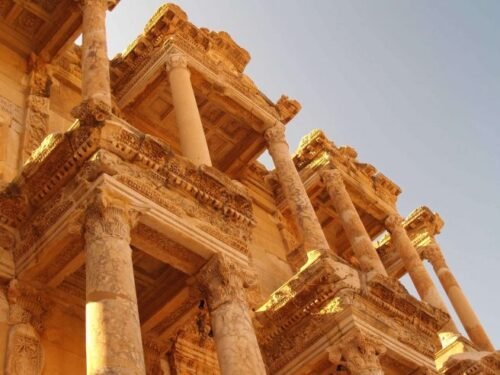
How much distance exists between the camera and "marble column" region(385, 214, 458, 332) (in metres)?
17.7

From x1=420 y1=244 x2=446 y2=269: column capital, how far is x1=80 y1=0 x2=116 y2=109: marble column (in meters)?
12.3

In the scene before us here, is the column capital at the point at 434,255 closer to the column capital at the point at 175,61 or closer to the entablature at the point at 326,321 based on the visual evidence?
the entablature at the point at 326,321

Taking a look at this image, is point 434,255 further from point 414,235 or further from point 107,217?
point 107,217

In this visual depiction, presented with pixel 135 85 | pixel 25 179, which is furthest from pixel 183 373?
pixel 135 85

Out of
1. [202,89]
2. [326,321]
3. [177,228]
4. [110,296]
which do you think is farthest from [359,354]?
[202,89]

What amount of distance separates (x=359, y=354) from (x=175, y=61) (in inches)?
277

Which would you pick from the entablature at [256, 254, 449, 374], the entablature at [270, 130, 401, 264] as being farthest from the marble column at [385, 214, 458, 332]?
the entablature at [256, 254, 449, 374]

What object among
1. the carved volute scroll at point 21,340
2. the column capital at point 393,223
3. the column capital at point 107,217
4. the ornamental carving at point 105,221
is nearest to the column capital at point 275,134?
the column capital at point 393,223

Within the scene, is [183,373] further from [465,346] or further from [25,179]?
[465,346]

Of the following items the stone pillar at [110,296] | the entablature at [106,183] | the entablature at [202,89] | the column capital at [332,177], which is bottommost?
the stone pillar at [110,296]

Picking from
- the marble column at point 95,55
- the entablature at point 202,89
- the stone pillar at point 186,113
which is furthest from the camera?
the entablature at point 202,89

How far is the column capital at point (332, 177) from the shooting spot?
18.3m

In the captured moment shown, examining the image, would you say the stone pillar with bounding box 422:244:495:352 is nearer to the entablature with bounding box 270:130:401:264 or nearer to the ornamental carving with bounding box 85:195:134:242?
the entablature with bounding box 270:130:401:264

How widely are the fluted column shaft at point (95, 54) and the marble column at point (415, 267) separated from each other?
10.00m
